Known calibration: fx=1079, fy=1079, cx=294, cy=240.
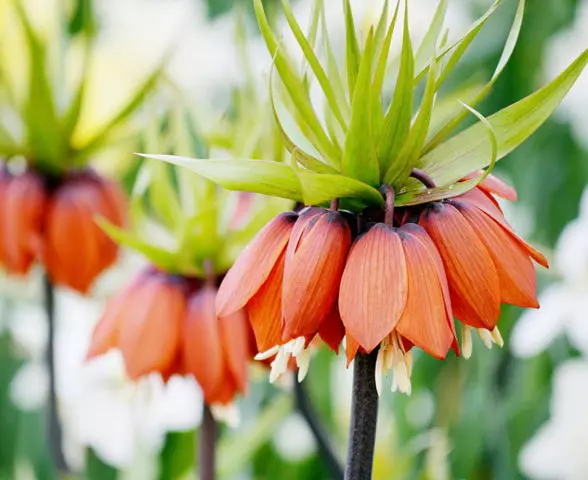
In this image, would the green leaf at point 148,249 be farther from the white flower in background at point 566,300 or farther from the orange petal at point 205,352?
the white flower in background at point 566,300

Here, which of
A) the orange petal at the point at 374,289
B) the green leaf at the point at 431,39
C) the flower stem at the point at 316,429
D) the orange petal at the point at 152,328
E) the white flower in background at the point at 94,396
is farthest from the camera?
the white flower in background at the point at 94,396

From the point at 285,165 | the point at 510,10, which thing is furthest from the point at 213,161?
the point at 510,10

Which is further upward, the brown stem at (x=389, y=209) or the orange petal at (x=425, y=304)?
the brown stem at (x=389, y=209)

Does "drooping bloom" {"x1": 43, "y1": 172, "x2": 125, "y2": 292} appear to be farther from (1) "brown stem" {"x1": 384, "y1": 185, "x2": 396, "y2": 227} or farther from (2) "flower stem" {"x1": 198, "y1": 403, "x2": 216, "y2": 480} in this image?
(1) "brown stem" {"x1": 384, "y1": 185, "x2": 396, "y2": 227}

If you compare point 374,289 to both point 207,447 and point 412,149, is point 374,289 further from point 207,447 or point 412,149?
point 207,447

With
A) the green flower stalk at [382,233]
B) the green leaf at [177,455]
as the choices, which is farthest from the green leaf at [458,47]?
the green leaf at [177,455]

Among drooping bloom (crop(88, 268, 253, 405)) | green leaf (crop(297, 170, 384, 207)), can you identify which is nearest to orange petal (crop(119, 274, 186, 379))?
drooping bloom (crop(88, 268, 253, 405))
